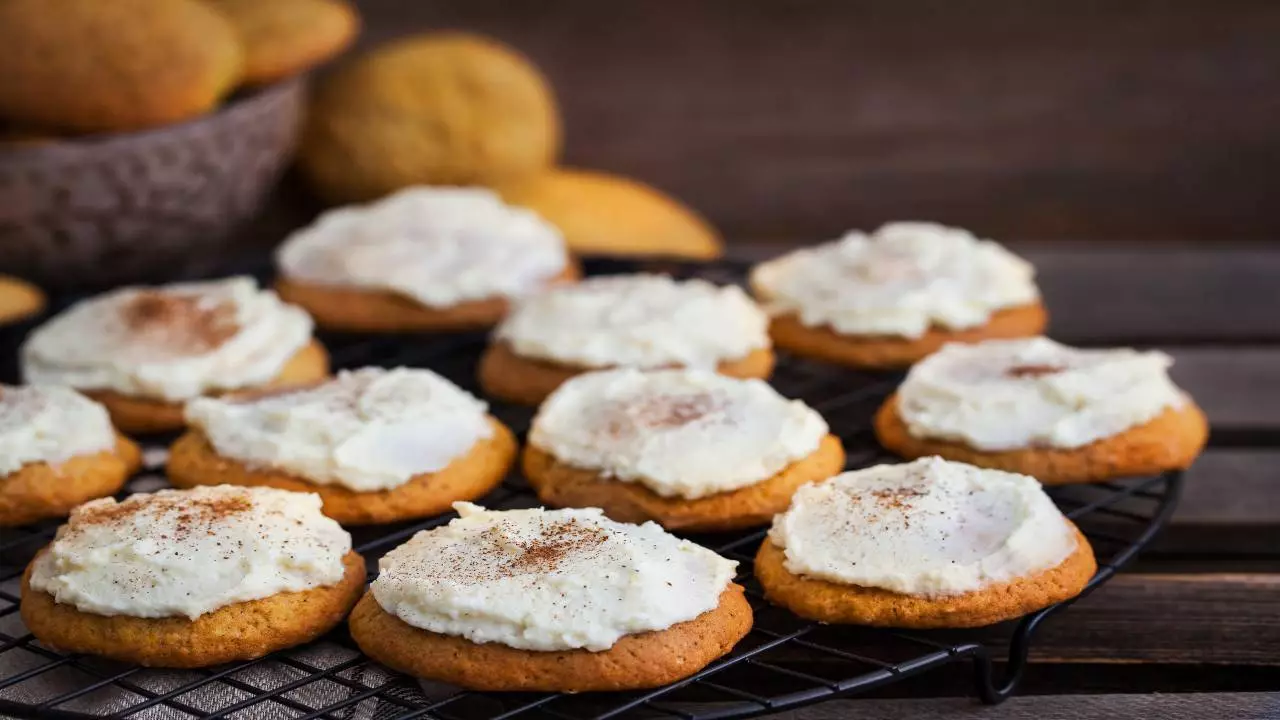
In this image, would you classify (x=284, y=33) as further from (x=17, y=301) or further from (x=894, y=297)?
(x=894, y=297)

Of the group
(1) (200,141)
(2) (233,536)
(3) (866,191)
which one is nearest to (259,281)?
(1) (200,141)

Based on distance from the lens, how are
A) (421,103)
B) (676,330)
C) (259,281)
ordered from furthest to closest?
(421,103), (259,281), (676,330)

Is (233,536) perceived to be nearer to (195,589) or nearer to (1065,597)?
(195,589)

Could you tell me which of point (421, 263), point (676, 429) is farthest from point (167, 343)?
point (676, 429)

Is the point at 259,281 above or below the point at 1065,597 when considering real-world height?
below

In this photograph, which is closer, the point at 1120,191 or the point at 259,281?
the point at 259,281

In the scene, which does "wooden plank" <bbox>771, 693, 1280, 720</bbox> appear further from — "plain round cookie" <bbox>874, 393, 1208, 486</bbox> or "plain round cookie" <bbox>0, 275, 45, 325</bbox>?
"plain round cookie" <bbox>0, 275, 45, 325</bbox>
